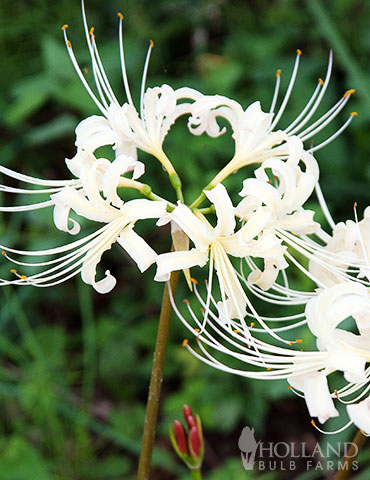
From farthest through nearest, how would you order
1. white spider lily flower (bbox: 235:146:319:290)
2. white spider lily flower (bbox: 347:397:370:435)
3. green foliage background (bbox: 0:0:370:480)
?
green foliage background (bbox: 0:0:370:480) → white spider lily flower (bbox: 235:146:319:290) → white spider lily flower (bbox: 347:397:370:435)

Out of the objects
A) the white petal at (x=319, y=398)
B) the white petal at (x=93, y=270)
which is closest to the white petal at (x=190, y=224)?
the white petal at (x=93, y=270)

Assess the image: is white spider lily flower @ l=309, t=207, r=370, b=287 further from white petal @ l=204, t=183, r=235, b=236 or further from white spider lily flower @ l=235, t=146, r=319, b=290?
white petal @ l=204, t=183, r=235, b=236

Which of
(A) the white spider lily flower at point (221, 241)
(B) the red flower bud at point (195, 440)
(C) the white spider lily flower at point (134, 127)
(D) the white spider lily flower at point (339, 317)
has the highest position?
(C) the white spider lily flower at point (134, 127)

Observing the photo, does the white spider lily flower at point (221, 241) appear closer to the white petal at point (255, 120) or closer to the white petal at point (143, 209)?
the white petal at point (143, 209)

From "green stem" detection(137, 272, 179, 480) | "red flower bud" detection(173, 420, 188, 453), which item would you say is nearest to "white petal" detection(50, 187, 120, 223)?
"green stem" detection(137, 272, 179, 480)

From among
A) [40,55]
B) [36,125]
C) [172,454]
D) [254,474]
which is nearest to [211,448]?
[172,454]
